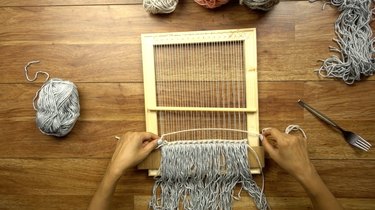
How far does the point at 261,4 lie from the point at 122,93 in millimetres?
581

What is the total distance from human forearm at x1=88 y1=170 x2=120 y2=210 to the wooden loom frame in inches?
4.1

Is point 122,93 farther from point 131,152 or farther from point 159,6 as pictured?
point 159,6

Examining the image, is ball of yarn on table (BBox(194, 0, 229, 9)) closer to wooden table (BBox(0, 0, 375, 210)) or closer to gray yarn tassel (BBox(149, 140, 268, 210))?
wooden table (BBox(0, 0, 375, 210))

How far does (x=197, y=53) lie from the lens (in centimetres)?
125

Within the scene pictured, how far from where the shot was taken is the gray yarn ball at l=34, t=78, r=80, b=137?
1.23 meters

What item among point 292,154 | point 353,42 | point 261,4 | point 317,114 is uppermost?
point 261,4

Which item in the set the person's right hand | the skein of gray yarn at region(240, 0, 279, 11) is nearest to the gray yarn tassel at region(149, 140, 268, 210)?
the person's right hand

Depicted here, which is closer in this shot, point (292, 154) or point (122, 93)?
point (292, 154)

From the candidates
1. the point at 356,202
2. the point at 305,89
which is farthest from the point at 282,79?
the point at 356,202

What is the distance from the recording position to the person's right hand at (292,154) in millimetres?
1145

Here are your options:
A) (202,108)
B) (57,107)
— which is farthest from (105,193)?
(202,108)

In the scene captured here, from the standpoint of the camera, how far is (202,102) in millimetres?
1271

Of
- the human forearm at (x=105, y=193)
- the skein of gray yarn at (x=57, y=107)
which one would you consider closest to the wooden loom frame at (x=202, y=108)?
the human forearm at (x=105, y=193)

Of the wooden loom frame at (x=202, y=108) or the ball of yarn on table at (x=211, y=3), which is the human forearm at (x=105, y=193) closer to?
the wooden loom frame at (x=202, y=108)
